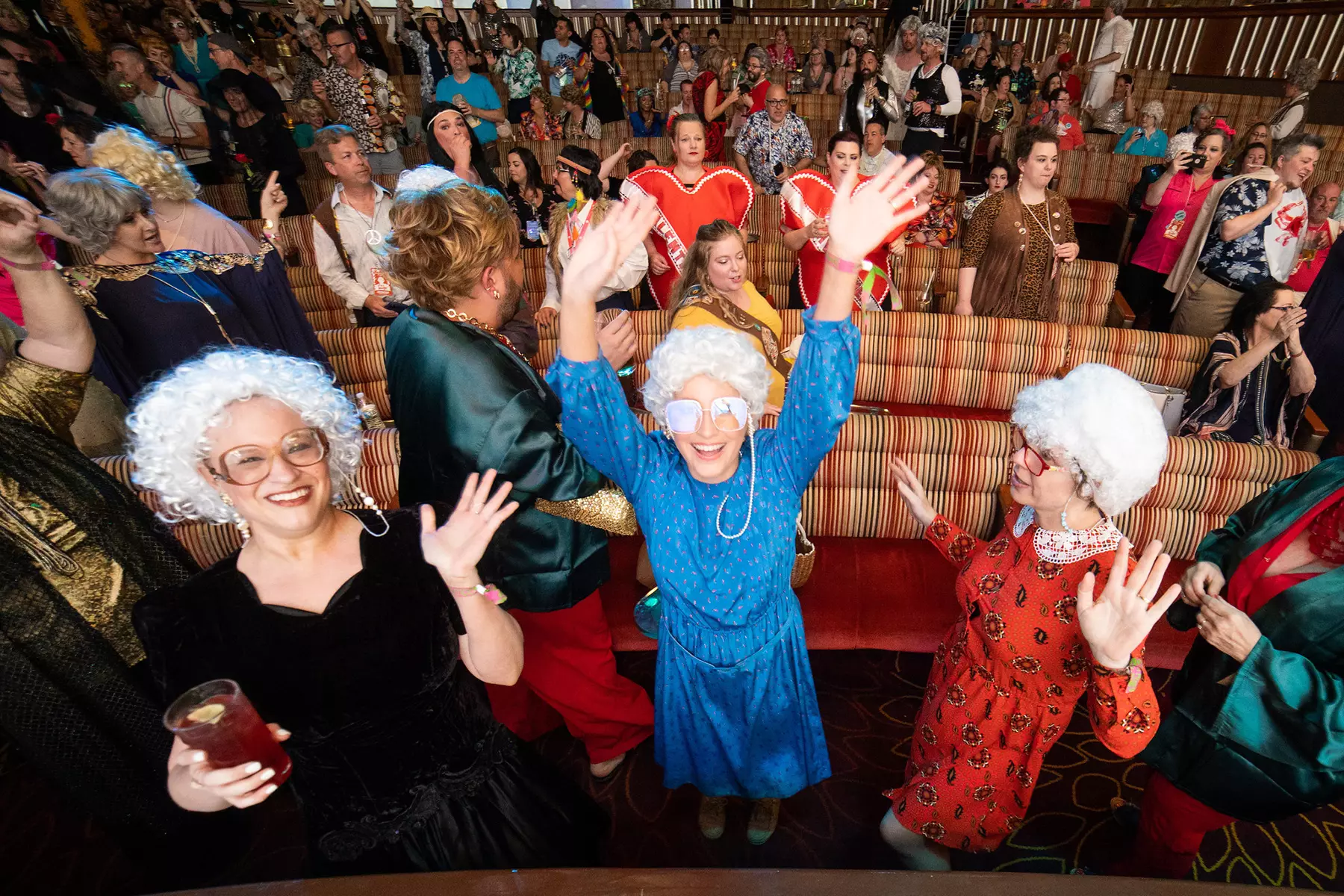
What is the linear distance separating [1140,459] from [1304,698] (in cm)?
65

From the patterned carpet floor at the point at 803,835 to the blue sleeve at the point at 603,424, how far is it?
1.29m

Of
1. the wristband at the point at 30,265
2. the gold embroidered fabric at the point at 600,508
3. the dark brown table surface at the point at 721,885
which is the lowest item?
the dark brown table surface at the point at 721,885

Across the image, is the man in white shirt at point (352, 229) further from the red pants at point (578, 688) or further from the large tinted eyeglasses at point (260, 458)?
the large tinted eyeglasses at point (260, 458)

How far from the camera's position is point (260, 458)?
49.2 inches

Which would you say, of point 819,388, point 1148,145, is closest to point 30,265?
point 819,388

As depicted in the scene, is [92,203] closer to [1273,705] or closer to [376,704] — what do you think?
[376,704]

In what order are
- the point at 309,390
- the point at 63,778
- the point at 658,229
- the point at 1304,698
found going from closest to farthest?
the point at 309,390 → the point at 1304,698 → the point at 63,778 → the point at 658,229

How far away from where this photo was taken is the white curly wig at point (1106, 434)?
4.56 feet

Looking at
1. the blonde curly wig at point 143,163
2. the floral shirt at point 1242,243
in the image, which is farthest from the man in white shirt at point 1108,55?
the blonde curly wig at point 143,163

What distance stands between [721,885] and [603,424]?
3.12ft

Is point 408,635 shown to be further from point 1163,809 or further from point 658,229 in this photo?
point 658,229

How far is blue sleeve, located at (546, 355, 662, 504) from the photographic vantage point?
4.93 feet

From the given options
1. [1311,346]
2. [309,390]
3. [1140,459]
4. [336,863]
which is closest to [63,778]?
[336,863]

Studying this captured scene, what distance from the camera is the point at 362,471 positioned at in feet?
9.41
